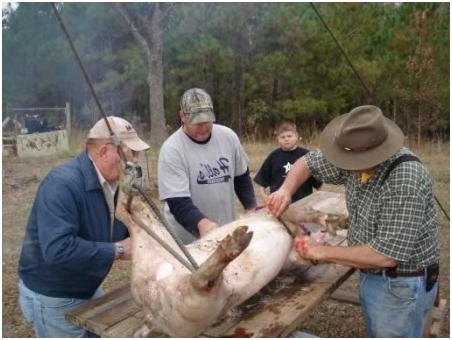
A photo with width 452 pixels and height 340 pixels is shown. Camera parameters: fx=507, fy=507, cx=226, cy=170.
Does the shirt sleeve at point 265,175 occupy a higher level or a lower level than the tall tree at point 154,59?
lower

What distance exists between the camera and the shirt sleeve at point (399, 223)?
7.39ft

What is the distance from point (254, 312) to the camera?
250 centimetres

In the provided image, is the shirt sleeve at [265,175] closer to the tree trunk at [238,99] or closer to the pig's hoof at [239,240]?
the pig's hoof at [239,240]

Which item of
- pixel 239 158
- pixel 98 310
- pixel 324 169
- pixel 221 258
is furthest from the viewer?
pixel 239 158

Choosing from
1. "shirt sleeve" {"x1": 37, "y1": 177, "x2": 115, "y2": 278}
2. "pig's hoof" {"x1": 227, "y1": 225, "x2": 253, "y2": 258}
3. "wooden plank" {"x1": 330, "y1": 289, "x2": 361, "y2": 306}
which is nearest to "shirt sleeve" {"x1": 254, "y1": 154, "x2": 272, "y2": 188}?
"wooden plank" {"x1": 330, "y1": 289, "x2": 361, "y2": 306}

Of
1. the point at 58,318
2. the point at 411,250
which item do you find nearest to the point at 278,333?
the point at 411,250

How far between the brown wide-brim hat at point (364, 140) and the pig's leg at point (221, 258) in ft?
2.74

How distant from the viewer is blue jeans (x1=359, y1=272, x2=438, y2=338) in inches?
96.0

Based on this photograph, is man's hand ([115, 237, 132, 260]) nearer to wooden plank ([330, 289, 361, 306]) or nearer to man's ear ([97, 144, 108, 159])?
man's ear ([97, 144, 108, 159])

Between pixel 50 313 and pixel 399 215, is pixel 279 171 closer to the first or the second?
pixel 399 215

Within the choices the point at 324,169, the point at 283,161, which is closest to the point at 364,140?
the point at 324,169

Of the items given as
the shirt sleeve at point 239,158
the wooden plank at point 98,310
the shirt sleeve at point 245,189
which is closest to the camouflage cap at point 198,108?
the shirt sleeve at point 239,158

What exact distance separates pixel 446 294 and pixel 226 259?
3.78 meters

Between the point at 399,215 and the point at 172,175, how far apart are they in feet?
5.36
